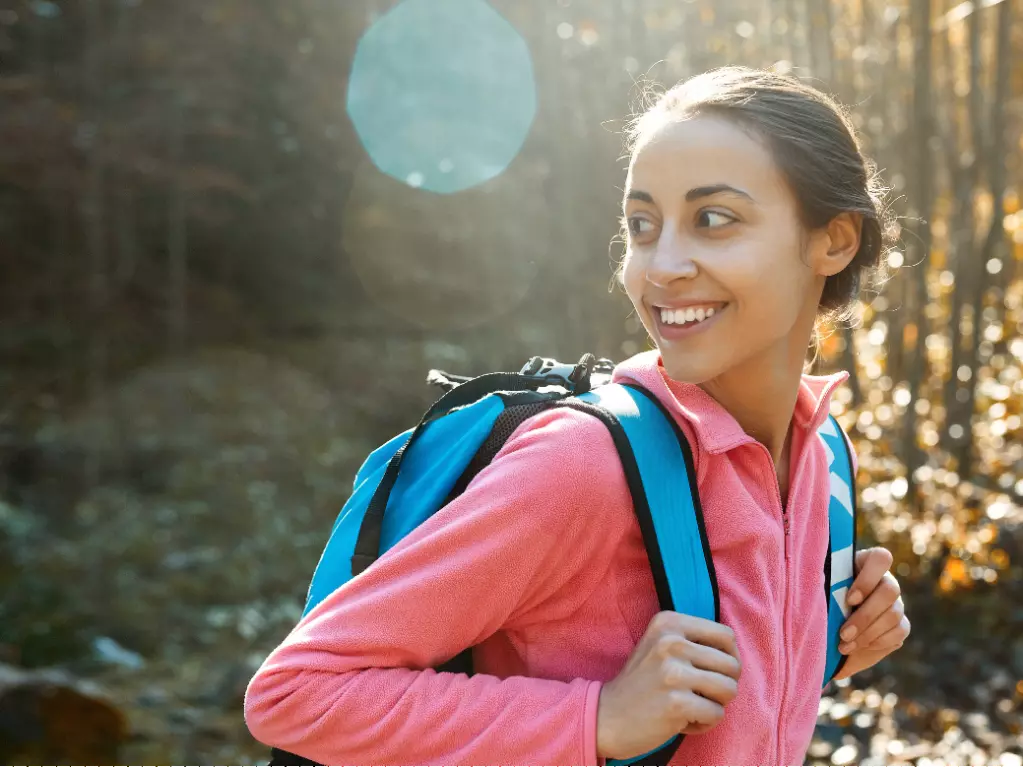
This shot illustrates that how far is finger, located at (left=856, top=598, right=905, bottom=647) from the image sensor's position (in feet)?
5.15

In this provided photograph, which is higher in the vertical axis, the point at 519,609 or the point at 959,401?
the point at 519,609

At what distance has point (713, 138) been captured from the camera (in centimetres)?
132

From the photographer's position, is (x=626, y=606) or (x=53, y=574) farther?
(x=53, y=574)

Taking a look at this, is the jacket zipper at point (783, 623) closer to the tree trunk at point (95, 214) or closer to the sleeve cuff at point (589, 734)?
the sleeve cuff at point (589, 734)

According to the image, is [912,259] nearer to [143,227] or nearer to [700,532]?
[700,532]

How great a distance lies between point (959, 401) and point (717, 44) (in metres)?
2.86

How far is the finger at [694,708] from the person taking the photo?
1115mm

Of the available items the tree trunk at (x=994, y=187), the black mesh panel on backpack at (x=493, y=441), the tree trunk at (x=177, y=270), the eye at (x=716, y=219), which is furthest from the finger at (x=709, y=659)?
the tree trunk at (x=177, y=270)

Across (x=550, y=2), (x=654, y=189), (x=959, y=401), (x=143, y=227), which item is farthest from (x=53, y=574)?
(x=143, y=227)

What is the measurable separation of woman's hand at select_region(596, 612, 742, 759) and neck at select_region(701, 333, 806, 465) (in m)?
0.42

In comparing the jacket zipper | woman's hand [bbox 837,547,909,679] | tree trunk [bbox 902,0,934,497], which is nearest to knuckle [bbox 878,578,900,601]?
woman's hand [bbox 837,547,909,679]

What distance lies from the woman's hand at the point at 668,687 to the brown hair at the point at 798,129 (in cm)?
61

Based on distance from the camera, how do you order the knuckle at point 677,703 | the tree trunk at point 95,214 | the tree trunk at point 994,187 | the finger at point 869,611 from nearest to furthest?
the knuckle at point 677,703 < the finger at point 869,611 < the tree trunk at point 994,187 < the tree trunk at point 95,214

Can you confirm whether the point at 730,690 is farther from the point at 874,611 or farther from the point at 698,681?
the point at 874,611
